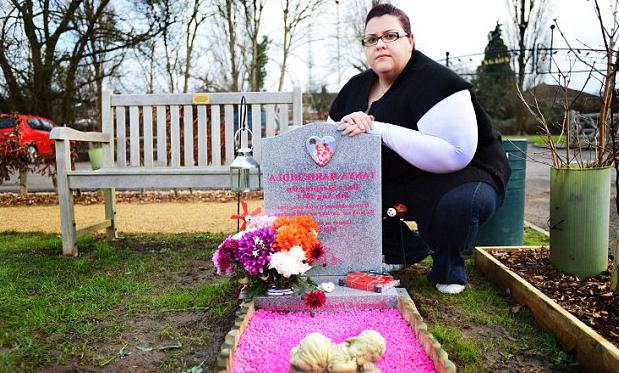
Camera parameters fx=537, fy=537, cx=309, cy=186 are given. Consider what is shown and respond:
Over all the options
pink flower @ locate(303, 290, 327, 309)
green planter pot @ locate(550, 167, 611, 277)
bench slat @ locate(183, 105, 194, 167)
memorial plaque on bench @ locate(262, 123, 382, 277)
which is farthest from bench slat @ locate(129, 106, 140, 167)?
green planter pot @ locate(550, 167, 611, 277)

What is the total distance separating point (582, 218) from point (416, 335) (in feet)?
4.44

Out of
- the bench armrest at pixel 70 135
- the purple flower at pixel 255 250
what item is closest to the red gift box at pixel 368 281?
the purple flower at pixel 255 250

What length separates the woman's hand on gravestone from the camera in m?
3.00

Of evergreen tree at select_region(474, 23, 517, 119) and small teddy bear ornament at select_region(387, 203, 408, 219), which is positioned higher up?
evergreen tree at select_region(474, 23, 517, 119)

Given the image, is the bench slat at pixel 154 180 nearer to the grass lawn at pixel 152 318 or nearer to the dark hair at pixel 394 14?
the grass lawn at pixel 152 318

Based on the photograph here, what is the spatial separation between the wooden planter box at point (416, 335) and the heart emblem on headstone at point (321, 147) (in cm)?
84

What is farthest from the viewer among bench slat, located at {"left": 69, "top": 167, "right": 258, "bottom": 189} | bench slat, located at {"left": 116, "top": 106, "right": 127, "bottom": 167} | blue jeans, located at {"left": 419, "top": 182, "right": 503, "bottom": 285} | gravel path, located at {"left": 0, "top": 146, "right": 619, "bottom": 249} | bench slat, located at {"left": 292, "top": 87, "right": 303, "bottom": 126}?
gravel path, located at {"left": 0, "top": 146, "right": 619, "bottom": 249}

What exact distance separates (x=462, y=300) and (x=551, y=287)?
1.59 ft

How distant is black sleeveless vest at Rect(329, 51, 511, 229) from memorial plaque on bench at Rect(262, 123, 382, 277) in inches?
10.5

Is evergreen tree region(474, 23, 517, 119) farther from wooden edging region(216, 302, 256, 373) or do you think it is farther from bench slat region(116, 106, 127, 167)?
wooden edging region(216, 302, 256, 373)

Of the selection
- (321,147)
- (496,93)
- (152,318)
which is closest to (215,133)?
(321,147)

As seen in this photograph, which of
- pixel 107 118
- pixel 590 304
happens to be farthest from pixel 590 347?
pixel 107 118

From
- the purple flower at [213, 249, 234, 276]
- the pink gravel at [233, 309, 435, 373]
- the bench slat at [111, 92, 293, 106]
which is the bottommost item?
the pink gravel at [233, 309, 435, 373]

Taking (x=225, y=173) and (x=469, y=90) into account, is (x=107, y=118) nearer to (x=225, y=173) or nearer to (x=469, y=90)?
(x=225, y=173)
